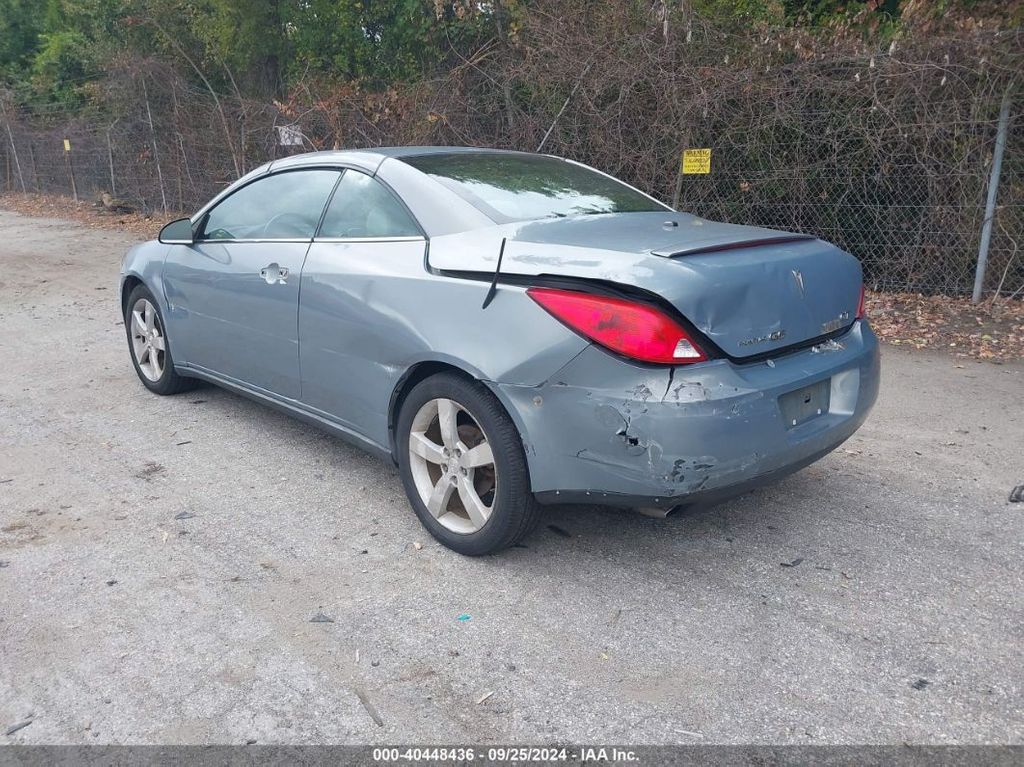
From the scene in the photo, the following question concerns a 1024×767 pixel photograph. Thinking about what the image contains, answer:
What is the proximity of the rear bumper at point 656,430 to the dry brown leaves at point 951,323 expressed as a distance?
4.46m

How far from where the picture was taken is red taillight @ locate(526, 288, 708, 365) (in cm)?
284

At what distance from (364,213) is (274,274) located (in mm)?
625

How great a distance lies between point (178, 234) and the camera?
5.18m

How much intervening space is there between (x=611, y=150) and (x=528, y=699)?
742 centimetres

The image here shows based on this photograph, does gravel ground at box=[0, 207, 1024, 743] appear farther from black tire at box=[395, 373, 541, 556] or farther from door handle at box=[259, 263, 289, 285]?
door handle at box=[259, 263, 289, 285]

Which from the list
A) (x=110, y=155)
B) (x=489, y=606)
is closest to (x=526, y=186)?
(x=489, y=606)

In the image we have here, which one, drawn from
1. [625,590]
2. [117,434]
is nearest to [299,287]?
[117,434]

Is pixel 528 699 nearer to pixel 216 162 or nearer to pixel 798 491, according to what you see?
pixel 798 491

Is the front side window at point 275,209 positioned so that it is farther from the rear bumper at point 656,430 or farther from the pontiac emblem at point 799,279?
the pontiac emblem at point 799,279

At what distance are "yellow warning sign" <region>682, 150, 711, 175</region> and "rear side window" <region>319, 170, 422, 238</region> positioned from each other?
5.08 metres

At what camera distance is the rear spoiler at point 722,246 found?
3.03 m

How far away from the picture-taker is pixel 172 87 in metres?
17.6

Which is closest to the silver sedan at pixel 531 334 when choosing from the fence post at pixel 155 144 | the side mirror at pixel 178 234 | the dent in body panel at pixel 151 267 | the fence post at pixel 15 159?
the side mirror at pixel 178 234

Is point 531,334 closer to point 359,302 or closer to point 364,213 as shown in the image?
point 359,302
